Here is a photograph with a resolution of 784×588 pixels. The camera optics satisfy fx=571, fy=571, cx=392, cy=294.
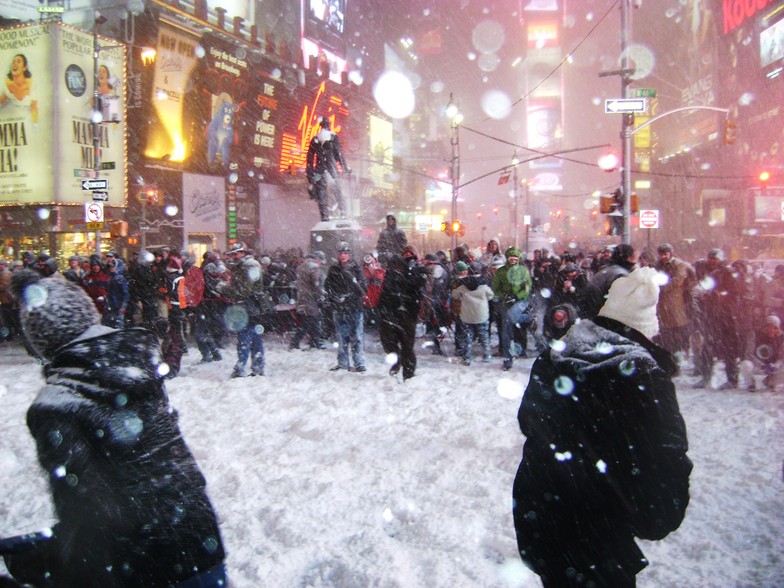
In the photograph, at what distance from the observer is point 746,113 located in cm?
6172

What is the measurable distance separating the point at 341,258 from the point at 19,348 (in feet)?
27.7

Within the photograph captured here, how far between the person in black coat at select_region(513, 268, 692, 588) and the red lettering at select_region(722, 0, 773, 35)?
7014 cm

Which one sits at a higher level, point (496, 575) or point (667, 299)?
point (667, 299)

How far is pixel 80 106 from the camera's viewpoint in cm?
2636

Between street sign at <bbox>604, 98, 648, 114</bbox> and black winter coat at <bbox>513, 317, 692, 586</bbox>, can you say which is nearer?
black winter coat at <bbox>513, 317, 692, 586</bbox>

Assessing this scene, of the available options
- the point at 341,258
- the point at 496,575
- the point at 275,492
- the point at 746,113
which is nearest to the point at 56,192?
the point at 341,258

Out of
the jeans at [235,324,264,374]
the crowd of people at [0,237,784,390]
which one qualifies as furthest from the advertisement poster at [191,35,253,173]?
the jeans at [235,324,264,374]

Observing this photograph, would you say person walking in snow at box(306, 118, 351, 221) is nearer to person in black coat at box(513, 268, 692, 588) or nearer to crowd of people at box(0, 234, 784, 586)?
crowd of people at box(0, 234, 784, 586)

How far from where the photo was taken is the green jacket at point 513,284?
10.0 meters

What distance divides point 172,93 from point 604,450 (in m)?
34.5

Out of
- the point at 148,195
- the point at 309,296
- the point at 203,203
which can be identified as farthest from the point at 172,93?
the point at 309,296

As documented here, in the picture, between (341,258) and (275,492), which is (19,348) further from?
(275,492)

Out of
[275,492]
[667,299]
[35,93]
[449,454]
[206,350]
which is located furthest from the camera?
[35,93]

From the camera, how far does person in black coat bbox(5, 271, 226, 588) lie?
6.25ft
